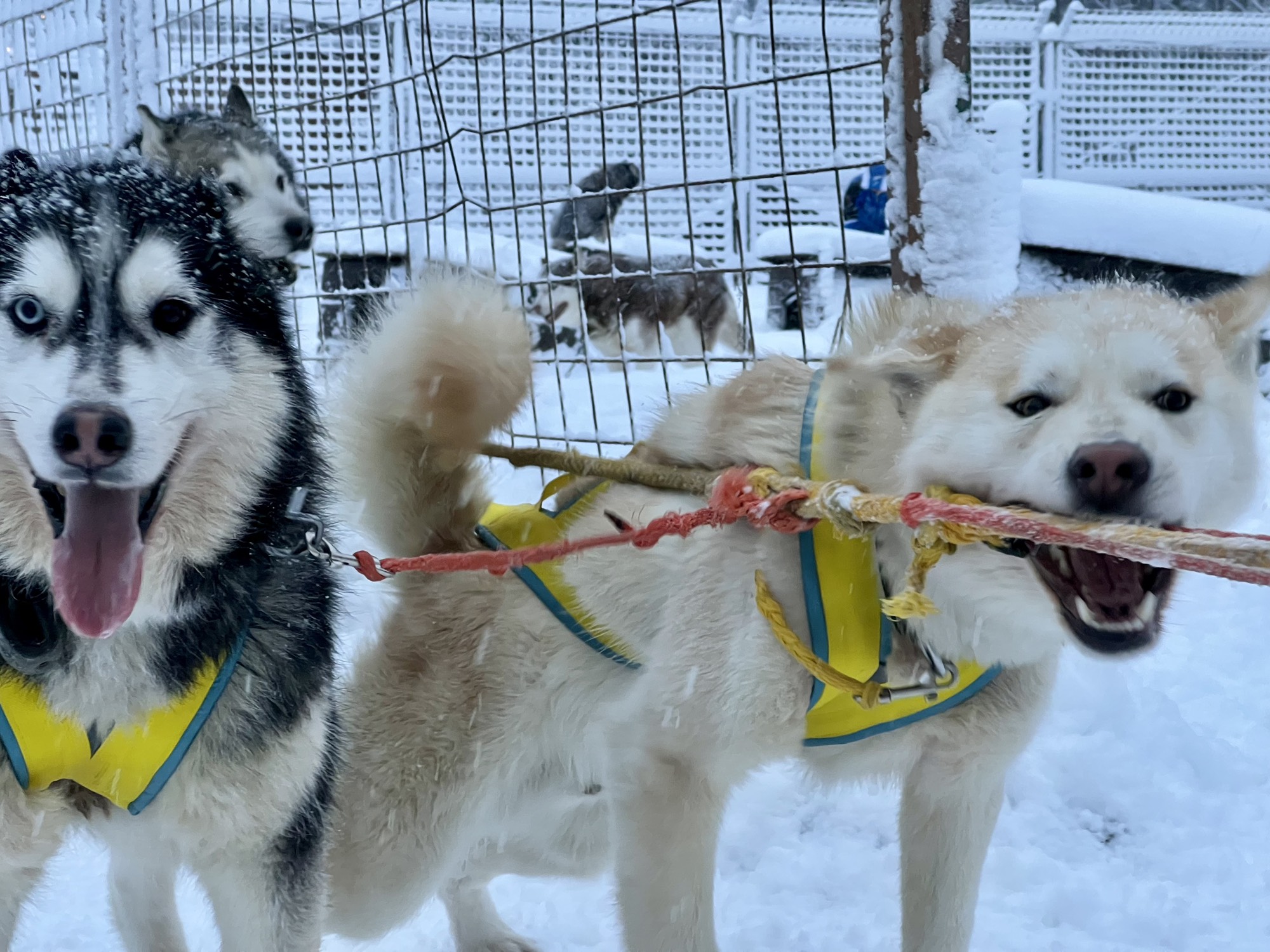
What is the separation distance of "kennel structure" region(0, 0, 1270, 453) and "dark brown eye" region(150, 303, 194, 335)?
0.53m

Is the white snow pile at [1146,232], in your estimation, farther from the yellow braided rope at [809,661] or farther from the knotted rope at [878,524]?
the yellow braided rope at [809,661]

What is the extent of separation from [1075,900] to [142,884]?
1811 millimetres

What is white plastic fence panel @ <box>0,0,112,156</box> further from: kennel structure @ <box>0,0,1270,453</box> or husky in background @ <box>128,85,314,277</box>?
husky in background @ <box>128,85,314,277</box>

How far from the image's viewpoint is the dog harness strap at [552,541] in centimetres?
190

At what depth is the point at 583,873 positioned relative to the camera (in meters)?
2.25

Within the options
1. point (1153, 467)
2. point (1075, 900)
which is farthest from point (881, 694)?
point (1075, 900)

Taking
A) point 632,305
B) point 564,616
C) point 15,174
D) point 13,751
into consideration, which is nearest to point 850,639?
point 564,616

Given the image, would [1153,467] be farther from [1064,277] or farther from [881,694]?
[1064,277]

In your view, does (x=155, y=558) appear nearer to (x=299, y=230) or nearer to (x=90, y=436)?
(x=90, y=436)

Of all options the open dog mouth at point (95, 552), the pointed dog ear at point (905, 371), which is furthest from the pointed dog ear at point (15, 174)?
the pointed dog ear at point (905, 371)

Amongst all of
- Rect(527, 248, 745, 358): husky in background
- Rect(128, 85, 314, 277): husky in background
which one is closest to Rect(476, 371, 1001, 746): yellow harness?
Rect(128, 85, 314, 277): husky in background

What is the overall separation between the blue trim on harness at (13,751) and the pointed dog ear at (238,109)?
4.53m

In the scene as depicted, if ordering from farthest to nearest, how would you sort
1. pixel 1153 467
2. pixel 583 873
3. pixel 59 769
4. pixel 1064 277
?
pixel 1064 277, pixel 583 873, pixel 59 769, pixel 1153 467

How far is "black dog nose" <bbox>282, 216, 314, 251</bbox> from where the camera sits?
523 centimetres
